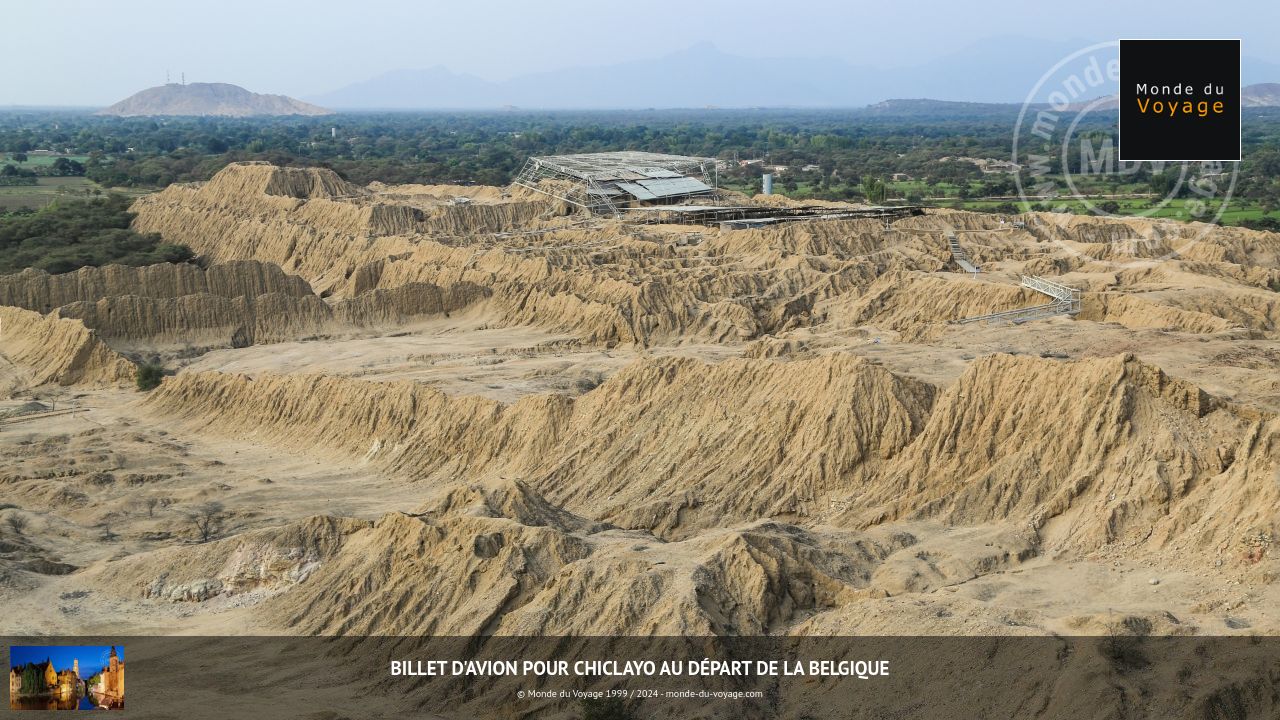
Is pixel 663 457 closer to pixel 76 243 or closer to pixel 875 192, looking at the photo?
pixel 76 243

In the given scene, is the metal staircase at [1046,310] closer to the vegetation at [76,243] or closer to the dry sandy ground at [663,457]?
the dry sandy ground at [663,457]

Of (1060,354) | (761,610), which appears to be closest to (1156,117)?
(1060,354)

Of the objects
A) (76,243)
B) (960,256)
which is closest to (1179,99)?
(960,256)

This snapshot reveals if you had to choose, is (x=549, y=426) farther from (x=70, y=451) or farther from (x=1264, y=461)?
(x=1264, y=461)

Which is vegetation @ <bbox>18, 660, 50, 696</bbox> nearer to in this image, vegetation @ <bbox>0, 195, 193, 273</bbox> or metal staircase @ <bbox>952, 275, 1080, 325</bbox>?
metal staircase @ <bbox>952, 275, 1080, 325</bbox>

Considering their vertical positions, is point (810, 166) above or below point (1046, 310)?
above

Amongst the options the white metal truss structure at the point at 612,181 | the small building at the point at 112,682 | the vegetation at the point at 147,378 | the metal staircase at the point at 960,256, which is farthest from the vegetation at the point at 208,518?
the white metal truss structure at the point at 612,181

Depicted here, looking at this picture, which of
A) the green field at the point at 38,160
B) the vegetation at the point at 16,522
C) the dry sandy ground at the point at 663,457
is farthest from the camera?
the green field at the point at 38,160
